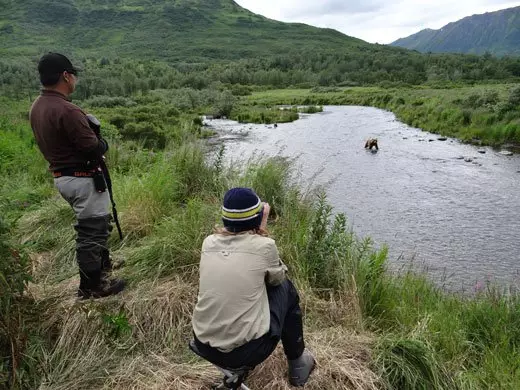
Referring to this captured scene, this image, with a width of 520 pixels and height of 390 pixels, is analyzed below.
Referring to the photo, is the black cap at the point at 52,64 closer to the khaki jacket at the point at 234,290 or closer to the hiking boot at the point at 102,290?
the hiking boot at the point at 102,290

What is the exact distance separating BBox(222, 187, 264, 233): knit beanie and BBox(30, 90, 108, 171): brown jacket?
68.3 inches

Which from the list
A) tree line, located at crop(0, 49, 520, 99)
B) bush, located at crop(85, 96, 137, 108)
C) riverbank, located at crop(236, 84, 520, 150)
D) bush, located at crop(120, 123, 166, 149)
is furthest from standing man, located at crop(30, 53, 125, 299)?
bush, located at crop(85, 96, 137, 108)

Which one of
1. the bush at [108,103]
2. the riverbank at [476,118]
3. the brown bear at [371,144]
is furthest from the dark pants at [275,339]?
the bush at [108,103]

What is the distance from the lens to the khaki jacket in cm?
273

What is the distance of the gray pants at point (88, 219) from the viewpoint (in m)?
3.95

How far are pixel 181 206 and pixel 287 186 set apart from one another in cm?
207

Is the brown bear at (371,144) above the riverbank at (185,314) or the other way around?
the other way around

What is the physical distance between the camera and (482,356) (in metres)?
4.25

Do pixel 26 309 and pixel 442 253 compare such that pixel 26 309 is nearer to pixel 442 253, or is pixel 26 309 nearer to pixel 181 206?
pixel 181 206

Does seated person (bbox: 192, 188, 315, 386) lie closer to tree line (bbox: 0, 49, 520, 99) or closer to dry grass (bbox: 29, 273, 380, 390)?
dry grass (bbox: 29, 273, 380, 390)

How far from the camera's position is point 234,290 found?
2730 millimetres

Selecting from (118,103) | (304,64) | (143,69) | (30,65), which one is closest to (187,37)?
(304,64)

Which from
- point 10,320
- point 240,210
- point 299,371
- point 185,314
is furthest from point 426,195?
point 10,320

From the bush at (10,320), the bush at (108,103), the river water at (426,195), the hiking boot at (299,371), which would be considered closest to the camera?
the bush at (10,320)
